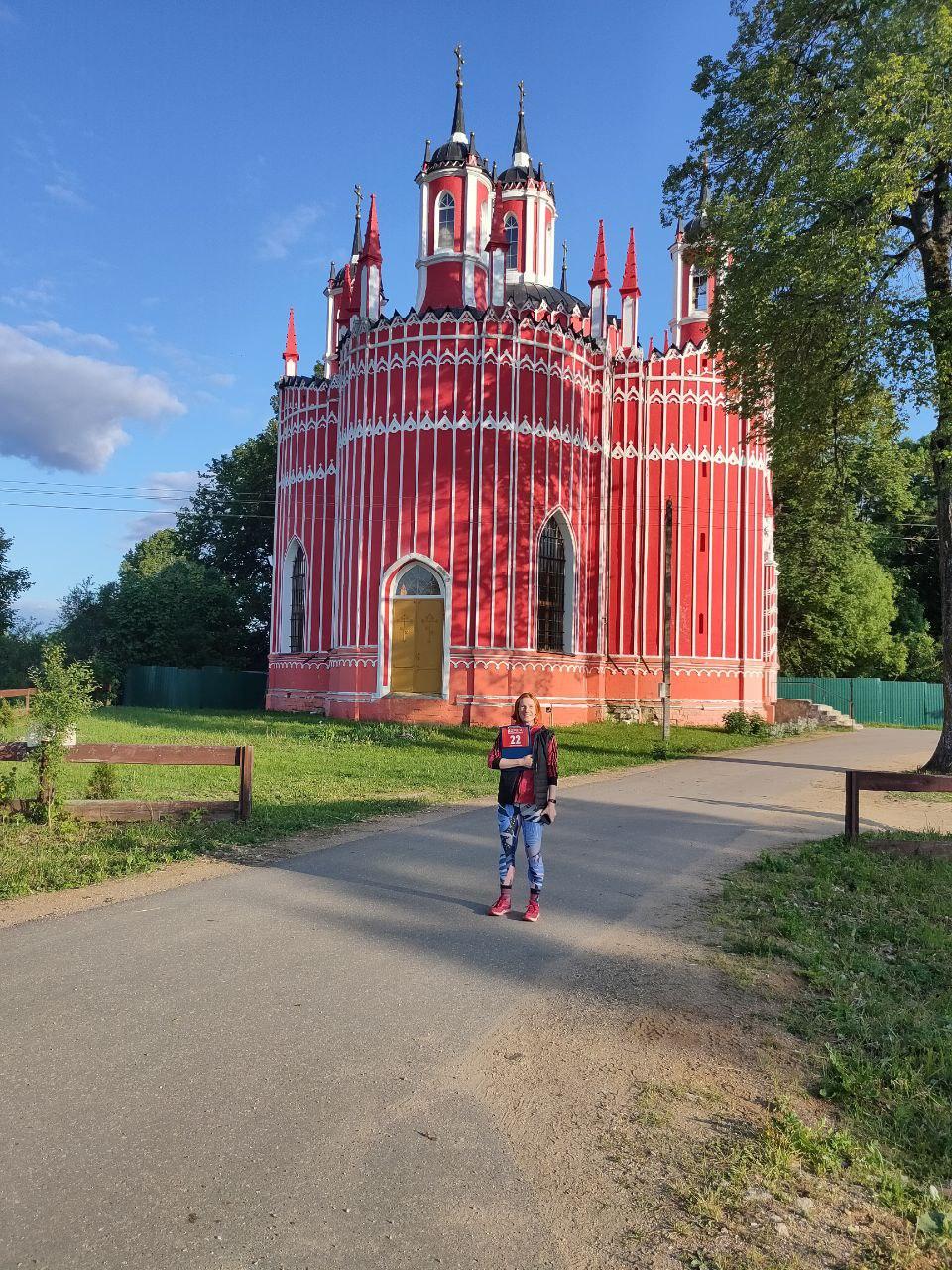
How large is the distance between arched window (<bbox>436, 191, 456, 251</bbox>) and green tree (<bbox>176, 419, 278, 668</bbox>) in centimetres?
1853

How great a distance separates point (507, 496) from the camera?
83.0ft

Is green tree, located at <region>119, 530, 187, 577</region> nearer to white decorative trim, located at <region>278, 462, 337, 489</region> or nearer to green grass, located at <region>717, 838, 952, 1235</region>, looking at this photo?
white decorative trim, located at <region>278, 462, 337, 489</region>

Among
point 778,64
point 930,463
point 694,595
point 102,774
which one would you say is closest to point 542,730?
point 102,774

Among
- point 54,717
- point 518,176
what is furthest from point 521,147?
point 54,717

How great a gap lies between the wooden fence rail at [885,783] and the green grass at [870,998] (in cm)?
59

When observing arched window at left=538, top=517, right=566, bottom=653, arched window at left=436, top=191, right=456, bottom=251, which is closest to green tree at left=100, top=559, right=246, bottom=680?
arched window at left=436, top=191, right=456, bottom=251

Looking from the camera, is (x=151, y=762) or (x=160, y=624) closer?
(x=151, y=762)

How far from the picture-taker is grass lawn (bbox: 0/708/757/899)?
341 inches

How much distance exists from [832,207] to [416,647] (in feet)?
47.4

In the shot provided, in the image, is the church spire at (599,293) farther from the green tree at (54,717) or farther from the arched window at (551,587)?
the green tree at (54,717)

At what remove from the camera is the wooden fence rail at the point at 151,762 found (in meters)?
9.52

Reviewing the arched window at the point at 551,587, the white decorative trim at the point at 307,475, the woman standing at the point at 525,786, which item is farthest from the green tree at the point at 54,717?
the white decorative trim at the point at 307,475

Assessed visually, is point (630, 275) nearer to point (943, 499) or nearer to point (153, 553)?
point (943, 499)

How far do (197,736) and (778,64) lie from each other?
17.3 metres
